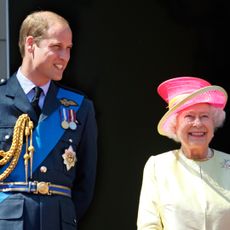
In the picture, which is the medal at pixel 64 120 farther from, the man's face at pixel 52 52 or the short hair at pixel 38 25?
the short hair at pixel 38 25

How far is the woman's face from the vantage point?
3250mm

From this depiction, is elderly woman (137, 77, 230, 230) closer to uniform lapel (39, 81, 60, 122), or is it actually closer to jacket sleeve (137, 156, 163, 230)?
jacket sleeve (137, 156, 163, 230)

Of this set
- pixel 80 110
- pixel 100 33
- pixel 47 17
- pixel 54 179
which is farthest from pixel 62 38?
pixel 100 33

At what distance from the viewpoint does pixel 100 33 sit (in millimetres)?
4383

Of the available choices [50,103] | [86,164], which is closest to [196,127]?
[86,164]

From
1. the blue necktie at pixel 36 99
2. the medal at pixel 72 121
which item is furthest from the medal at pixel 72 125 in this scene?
the blue necktie at pixel 36 99

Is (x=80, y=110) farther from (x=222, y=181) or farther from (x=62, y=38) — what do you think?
(x=222, y=181)

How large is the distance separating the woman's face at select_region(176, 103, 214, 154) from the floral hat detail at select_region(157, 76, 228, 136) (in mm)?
32

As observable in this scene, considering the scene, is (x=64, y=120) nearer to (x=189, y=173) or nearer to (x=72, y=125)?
(x=72, y=125)

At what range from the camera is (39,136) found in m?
3.18

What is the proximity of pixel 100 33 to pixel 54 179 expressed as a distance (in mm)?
1463

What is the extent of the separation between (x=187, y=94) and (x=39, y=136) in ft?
2.32

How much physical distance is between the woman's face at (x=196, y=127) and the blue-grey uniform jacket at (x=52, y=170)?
433 millimetres

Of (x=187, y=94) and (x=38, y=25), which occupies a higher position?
(x=38, y=25)
